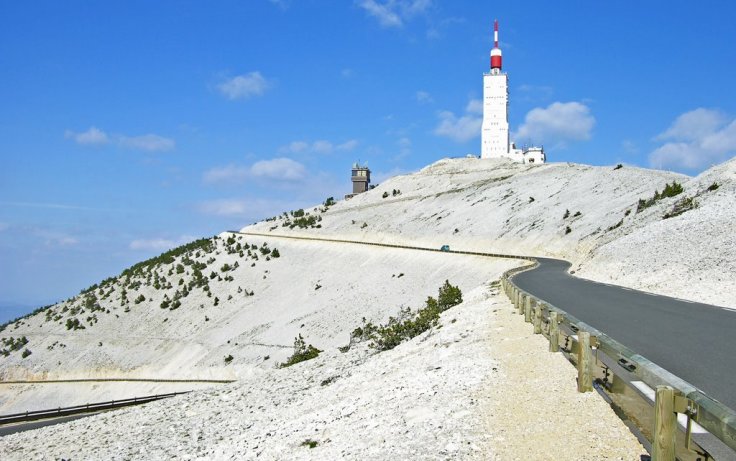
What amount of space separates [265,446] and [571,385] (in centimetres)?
547

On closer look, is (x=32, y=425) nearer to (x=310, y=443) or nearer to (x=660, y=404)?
(x=310, y=443)

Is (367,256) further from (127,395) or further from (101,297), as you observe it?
(101,297)

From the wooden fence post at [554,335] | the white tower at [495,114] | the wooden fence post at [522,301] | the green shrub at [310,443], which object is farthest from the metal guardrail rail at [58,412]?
the white tower at [495,114]

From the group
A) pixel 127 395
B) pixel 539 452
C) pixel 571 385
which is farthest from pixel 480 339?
pixel 127 395

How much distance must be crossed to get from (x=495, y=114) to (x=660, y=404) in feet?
508

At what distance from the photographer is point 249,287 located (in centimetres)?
7075

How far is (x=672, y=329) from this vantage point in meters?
15.0

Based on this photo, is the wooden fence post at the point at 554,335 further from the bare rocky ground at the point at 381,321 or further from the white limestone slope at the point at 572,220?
the white limestone slope at the point at 572,220

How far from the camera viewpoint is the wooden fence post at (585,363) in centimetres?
907

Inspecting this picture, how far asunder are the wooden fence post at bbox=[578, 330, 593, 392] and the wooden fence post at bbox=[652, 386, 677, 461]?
3.29 metres

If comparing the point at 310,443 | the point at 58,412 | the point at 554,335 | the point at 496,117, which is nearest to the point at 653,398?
the point at 554,335

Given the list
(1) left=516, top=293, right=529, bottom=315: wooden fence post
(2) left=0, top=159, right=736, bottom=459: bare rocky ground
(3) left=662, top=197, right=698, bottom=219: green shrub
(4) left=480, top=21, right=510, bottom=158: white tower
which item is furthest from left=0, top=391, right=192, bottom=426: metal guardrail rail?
(4) left=480, top=21, right=510, bottom=158: white tower

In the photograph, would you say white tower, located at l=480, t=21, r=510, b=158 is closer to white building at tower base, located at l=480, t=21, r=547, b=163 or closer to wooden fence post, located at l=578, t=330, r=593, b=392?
white building at tower base, located at l=480, t=21, r=547, b=163

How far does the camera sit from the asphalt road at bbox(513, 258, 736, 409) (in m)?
9.98
